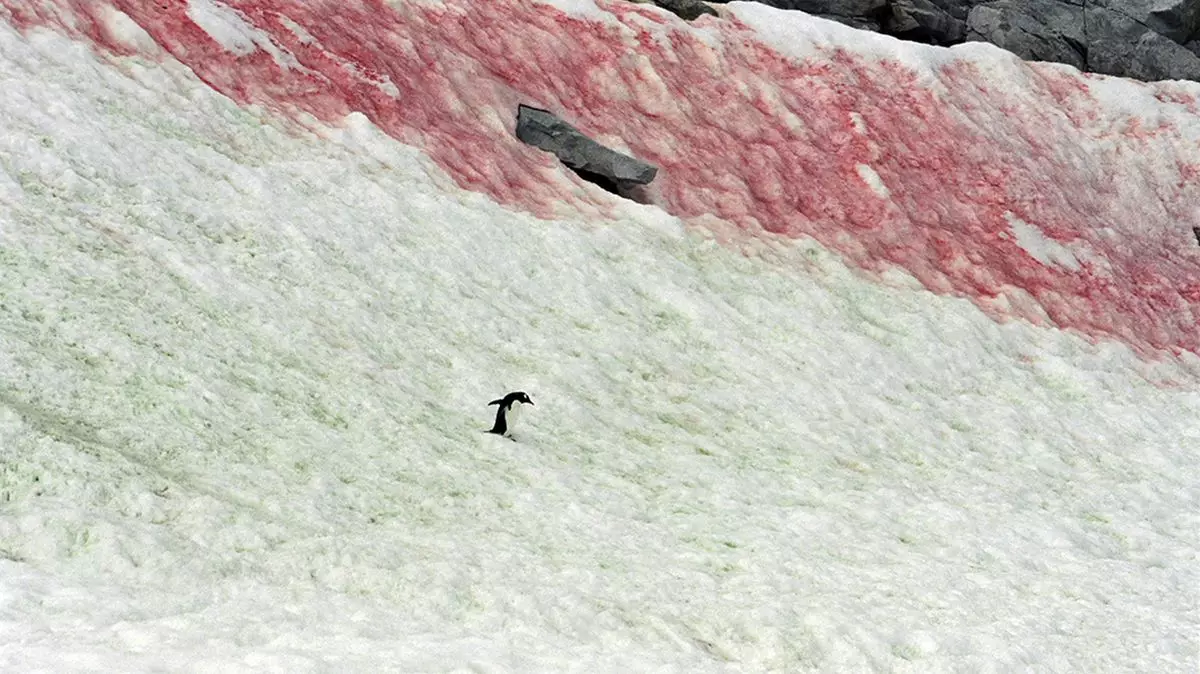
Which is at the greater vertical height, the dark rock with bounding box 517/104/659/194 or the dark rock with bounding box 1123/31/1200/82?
the dark rock with bounding box 1123/31/1200/82

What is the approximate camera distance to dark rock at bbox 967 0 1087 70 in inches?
1398

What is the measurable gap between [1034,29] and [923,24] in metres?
3.70

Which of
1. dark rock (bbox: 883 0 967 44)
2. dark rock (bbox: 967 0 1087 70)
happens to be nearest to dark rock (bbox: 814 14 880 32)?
dark rock (bbox: 883 0 967 44)

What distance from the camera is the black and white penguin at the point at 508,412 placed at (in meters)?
13.4

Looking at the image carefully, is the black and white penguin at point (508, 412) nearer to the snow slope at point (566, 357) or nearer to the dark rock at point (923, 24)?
the snow slope at point (566, 357)

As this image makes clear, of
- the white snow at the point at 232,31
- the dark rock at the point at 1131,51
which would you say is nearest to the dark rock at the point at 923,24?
the dark rock at the point at 1131,51

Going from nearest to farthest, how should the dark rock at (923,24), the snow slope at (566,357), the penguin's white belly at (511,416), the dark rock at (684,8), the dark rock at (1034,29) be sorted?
the snow slope at (566,357) < the penguin's white belly at (511,416) < the dark rock at (684,8) < the dark rock at (923,24) < the dark rock at (1034,29)

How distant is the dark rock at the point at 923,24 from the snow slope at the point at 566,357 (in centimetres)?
590

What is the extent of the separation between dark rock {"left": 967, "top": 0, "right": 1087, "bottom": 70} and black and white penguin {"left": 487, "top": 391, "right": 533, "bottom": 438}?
27189 mm

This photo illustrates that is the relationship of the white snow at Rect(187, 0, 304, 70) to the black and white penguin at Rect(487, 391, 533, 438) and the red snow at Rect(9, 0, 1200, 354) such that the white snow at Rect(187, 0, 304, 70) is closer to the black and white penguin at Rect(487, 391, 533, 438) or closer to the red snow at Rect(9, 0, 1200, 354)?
the red snow at Rect(9, 0, 1200, 354)

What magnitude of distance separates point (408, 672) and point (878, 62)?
24.4 metres

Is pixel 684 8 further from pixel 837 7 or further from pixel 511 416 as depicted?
pixel 511 416

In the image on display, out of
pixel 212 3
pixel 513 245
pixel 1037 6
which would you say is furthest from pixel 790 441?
pixel 1037 6

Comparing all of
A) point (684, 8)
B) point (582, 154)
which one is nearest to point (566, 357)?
point (582, 154)
